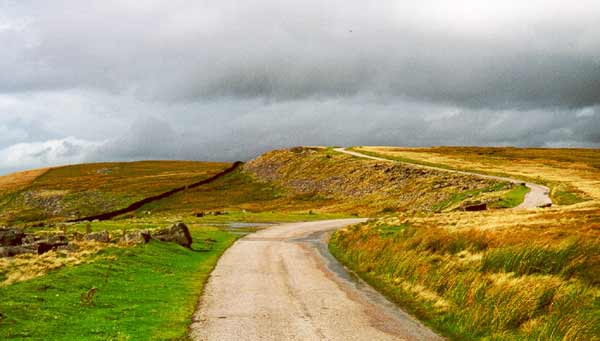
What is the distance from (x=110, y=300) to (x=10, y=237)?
25839 mm

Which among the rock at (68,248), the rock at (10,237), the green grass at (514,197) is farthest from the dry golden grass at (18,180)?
the green grass at (514,197)

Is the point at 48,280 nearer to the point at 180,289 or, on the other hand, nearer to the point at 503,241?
the point at 180,289

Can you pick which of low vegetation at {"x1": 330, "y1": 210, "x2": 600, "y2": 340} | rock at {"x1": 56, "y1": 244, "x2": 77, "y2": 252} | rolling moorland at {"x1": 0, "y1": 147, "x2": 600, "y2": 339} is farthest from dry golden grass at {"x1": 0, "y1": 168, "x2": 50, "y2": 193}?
low vegetation at {"x1": 330, "y1": 210, "x2": 600, "y2": 340}

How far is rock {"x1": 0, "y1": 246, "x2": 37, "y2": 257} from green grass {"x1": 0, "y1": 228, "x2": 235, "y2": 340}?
550 cm

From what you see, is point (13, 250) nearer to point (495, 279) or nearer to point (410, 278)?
point (410, 278)

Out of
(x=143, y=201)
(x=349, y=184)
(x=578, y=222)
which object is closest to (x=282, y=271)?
(x=578, y=222)

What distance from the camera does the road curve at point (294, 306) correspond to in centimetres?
1506

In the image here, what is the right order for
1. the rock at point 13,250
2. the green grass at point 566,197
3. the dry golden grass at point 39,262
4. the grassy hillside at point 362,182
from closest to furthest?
the dry golden grass at point 39,262 → the rock at point 13,250 → the green grass at point 566,197 → the grassy hillside at point 362,182

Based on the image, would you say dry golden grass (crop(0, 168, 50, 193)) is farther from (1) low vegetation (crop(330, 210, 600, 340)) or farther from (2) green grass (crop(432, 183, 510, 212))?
(1) low vegetation (crop(330, 210, 600, 340))

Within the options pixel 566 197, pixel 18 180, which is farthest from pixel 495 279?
pixel 18 180

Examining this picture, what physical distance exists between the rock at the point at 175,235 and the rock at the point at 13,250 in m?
9.06

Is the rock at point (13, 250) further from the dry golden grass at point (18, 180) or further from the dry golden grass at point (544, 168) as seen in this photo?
the dry golden grass at point (18, 180)

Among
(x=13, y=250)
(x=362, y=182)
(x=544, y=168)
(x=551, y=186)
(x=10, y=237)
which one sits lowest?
(x=10, y=237)

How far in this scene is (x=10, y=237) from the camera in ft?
133
